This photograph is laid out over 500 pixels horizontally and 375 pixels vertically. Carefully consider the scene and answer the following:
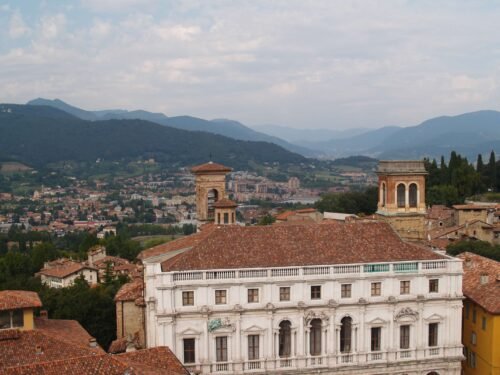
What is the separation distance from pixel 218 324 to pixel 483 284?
1707 cm

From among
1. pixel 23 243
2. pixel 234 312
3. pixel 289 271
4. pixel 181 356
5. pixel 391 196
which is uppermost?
pixel 391 196

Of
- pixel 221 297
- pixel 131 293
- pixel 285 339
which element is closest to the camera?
pixel 221 297

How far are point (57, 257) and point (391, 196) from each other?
68972 mm

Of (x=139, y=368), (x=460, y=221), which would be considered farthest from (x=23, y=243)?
(x=139, y=368)

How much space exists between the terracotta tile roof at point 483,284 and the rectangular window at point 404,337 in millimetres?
4619

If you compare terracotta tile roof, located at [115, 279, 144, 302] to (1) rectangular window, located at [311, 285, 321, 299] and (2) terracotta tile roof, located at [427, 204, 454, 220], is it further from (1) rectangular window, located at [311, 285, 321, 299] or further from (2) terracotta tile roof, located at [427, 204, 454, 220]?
(2) terracotta tile roof, located at [427, 204, 454, 220]

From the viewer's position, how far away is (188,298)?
34406 mm

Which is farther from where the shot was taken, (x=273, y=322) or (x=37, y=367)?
(x=273, y=322)

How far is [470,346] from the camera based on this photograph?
39250mm

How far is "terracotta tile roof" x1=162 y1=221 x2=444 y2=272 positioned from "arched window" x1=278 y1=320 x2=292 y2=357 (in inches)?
135

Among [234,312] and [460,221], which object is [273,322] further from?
[460,221]

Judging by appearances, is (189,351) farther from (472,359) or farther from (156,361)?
(472,359)

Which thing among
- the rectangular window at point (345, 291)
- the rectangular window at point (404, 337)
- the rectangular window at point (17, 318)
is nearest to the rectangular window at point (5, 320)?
the rectangular window at point (17, 318)

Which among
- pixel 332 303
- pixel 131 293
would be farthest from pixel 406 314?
pixel 131 293
